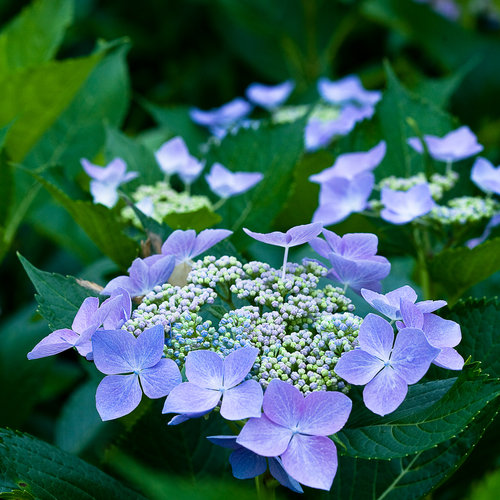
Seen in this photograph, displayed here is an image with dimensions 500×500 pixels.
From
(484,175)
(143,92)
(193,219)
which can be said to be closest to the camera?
(193,219)

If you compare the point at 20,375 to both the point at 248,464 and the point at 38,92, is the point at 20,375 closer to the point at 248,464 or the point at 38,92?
the point at 38,92

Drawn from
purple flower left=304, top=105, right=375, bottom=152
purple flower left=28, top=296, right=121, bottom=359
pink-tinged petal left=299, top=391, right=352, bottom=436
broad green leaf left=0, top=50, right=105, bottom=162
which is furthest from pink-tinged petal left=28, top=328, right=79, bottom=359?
purple flower left=304, top=105, right=375, bottom=152

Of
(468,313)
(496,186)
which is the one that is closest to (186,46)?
(496,186)

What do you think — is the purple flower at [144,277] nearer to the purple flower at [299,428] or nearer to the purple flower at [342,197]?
the purple flower at [299,428]

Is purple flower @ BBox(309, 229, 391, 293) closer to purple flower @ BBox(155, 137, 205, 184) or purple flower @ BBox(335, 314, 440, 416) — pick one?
purple flower @ BBox(335, 314, 440, 416)

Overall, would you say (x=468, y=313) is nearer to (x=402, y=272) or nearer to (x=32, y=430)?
(x=402, y=272)

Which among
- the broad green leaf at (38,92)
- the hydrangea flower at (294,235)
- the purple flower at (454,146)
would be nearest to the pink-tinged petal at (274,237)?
the hydrangea flower at (294,235)

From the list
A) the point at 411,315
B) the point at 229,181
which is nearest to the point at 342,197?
the point at 229,181
